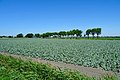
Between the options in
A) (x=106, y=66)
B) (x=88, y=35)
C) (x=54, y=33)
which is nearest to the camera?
(x=106, y=66)

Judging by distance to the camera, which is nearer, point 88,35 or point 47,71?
point 47,71

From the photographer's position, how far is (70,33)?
6117 inches

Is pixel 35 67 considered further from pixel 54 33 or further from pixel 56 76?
pixel 54 33

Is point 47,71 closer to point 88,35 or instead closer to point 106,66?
point 106,66

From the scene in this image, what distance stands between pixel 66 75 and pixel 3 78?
2520 mm

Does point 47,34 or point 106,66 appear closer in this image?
point 106,66

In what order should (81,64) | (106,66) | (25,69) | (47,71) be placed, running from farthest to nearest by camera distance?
(81,64)
(106,66)
(25,69)
(47,71)

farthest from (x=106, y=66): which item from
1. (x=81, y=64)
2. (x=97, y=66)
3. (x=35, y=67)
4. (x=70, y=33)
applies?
(x=70, y=33)

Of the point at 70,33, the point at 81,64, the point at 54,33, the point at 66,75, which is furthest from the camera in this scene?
the point at 54,33

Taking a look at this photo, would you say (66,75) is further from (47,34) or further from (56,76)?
(47,34)

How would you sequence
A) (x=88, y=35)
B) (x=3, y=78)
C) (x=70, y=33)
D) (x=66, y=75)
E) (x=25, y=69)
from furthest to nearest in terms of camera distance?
(x=70, y=33) < (x=88, y=35) < (x=25, y=69) < (x=66, y=75) < (x=3, y=78)

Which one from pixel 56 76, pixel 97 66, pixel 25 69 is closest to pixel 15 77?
pixel 56 76

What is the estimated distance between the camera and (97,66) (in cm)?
1419

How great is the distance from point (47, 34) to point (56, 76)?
162 m
